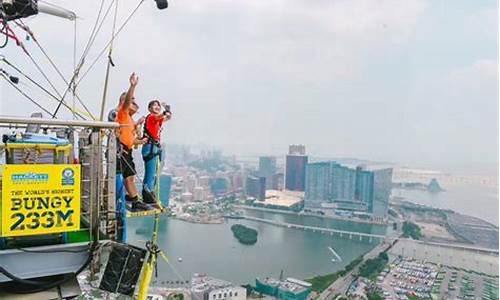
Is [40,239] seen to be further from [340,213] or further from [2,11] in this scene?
[340,213]

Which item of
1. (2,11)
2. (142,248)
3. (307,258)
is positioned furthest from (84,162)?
(307,258)

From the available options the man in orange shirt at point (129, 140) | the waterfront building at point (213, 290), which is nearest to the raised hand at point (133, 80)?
the man in orange shirt at point (129, 140)

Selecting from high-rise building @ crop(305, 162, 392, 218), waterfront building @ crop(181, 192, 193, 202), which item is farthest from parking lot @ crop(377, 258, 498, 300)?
waterfront building @ crop(181, 192, 193, 202)

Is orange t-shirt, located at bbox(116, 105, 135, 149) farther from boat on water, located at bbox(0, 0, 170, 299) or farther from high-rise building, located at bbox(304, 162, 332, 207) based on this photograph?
high-rise building, located at bbox(304, 162, 332, 207)

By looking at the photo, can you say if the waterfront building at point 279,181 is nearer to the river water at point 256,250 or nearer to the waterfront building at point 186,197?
the river water at point 256,250

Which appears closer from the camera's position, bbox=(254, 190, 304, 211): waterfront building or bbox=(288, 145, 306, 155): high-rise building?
bbox=(288, 145, 306, 155): high-rise building

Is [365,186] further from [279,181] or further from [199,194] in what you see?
[199,194]
